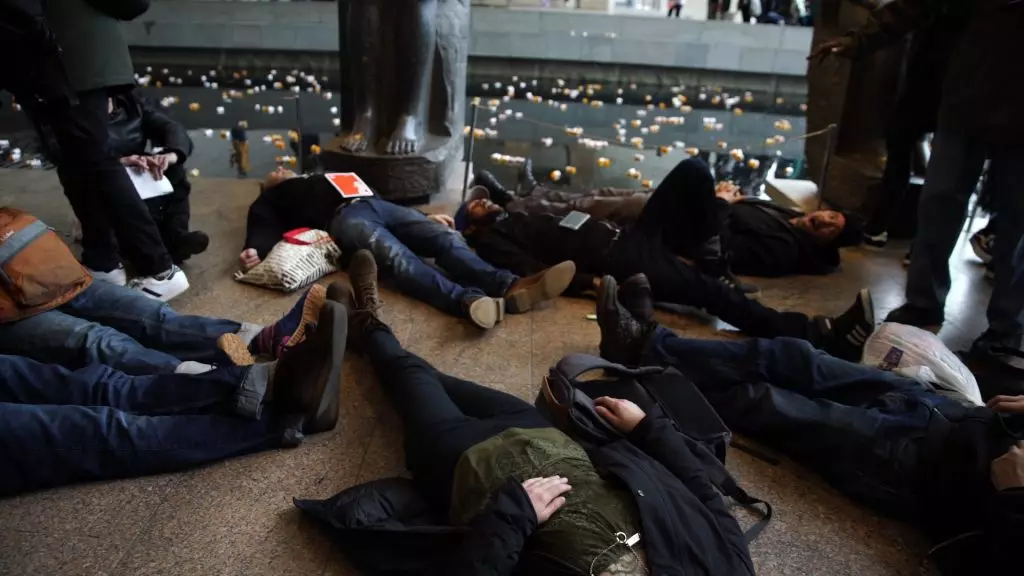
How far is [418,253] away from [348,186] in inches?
18.0

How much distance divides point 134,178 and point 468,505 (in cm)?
223

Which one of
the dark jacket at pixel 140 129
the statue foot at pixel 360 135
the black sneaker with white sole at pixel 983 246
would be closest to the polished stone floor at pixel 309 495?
the dark jacket at pixel 140 129

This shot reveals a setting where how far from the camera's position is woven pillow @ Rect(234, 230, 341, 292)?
9.21 feet

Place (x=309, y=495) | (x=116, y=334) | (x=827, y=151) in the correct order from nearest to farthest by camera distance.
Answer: (x=309, y=495) → (x=116, y=334) → (x=827, y=151)

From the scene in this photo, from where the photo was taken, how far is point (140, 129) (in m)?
3.06

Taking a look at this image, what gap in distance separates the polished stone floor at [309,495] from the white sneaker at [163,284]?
0.23 feet

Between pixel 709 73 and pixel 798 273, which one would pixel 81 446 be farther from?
pixel 709 73

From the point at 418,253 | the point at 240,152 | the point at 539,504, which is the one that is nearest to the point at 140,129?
the point at 418,253

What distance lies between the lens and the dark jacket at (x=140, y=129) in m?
2.94

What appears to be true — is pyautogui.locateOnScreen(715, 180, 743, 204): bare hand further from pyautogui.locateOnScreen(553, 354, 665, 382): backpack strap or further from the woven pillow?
the woven pillow

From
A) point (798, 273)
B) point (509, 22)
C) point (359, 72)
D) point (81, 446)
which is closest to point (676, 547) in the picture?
point (81, 446)

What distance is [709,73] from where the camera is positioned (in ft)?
31.0

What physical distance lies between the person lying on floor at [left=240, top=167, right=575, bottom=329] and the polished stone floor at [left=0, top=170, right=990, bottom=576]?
114 mm

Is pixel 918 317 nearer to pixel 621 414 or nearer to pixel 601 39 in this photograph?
pixel 621 414
